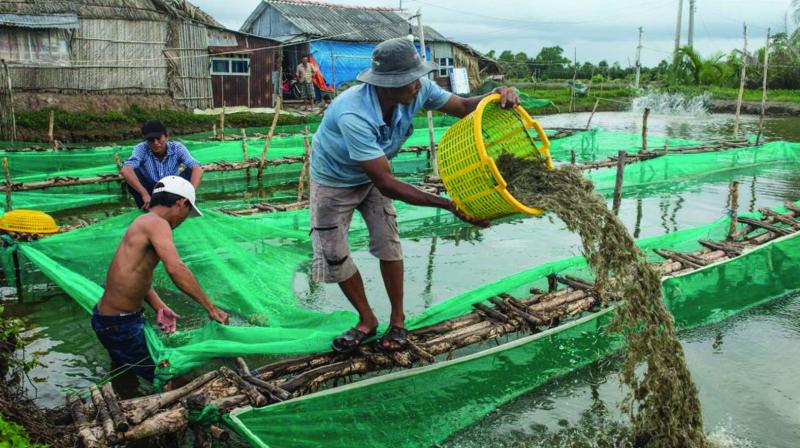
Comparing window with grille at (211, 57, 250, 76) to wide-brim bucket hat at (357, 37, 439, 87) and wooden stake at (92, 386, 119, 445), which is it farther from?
wooden stake at (92, 386, 119, 445)

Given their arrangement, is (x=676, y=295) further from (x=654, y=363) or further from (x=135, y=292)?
(x=135, y=292)

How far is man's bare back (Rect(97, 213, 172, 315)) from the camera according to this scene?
3127 mm

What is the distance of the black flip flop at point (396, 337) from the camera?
3.33 metres

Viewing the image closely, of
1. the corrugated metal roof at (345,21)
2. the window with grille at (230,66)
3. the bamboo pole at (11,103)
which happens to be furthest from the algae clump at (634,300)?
the corrugated metal roof at (345,21)

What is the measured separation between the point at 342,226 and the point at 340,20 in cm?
1898

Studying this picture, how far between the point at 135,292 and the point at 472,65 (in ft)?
73.0

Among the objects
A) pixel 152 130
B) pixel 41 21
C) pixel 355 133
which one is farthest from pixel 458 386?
pixel 41 21

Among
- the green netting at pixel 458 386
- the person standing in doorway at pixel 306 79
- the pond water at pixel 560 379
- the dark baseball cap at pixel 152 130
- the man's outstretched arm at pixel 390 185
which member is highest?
the person standing in doorway at pixel 306 79

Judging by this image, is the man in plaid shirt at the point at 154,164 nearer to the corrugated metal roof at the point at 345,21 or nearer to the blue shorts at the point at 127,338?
the blue shorts at the point at 127,338

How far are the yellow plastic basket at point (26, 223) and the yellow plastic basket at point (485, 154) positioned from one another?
3.27 meters

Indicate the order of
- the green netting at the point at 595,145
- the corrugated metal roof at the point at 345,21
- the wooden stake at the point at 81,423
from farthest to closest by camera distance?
the corrugated metal roof at the point at 345,21 → the green netting at the point at 595,145 → the wooden stake at the point at 81,423

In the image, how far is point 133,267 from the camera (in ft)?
10.3

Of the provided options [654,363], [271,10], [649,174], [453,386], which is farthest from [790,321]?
[271,10]

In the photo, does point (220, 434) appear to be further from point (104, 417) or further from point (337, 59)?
point (337, 59)
